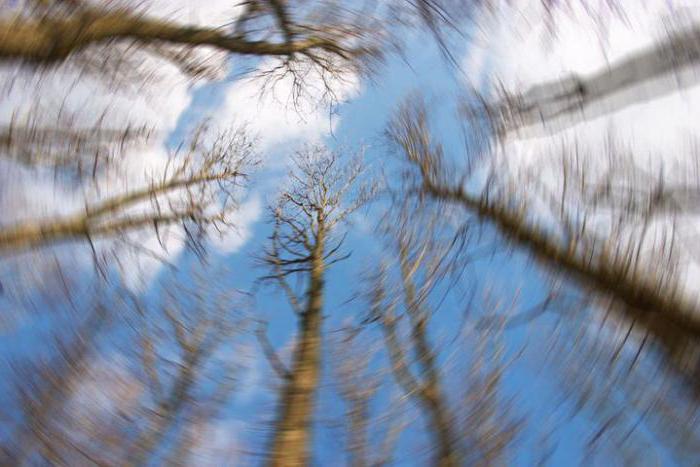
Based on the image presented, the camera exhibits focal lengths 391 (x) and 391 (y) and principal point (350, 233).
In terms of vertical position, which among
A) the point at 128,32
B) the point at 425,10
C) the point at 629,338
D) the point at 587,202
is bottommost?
the point at 629,338

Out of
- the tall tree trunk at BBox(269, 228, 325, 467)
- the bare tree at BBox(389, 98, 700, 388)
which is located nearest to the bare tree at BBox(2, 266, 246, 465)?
the tall tree trunk at BBox(269, 228, 325, 467)

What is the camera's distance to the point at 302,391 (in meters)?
4.81

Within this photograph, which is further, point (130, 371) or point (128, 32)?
point (130, 371)

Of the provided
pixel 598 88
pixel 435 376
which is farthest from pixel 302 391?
pixel 598 88

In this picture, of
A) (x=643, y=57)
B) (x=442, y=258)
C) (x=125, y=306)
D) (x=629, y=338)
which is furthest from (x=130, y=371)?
(x=643, y=57)

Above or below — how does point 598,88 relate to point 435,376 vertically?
above

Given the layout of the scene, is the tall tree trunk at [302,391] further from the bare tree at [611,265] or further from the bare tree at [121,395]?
the bare tree at [611,265]

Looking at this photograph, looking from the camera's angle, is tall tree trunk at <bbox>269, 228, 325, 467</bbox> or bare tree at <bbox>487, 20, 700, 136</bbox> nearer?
bare tree at <bbox>487, 20, 700, 136</bbox>

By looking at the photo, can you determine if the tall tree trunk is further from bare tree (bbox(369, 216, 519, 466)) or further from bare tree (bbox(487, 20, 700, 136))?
bare tree (bbox(487, 20, 700, 136))

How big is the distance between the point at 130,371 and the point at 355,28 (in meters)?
5.05

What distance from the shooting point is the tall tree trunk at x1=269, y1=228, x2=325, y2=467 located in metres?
3.98

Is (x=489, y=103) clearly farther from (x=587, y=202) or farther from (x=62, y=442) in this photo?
(x=62, y=442)

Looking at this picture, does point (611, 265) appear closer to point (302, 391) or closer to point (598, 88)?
point (598, 88)

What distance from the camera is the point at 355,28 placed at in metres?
4.75
